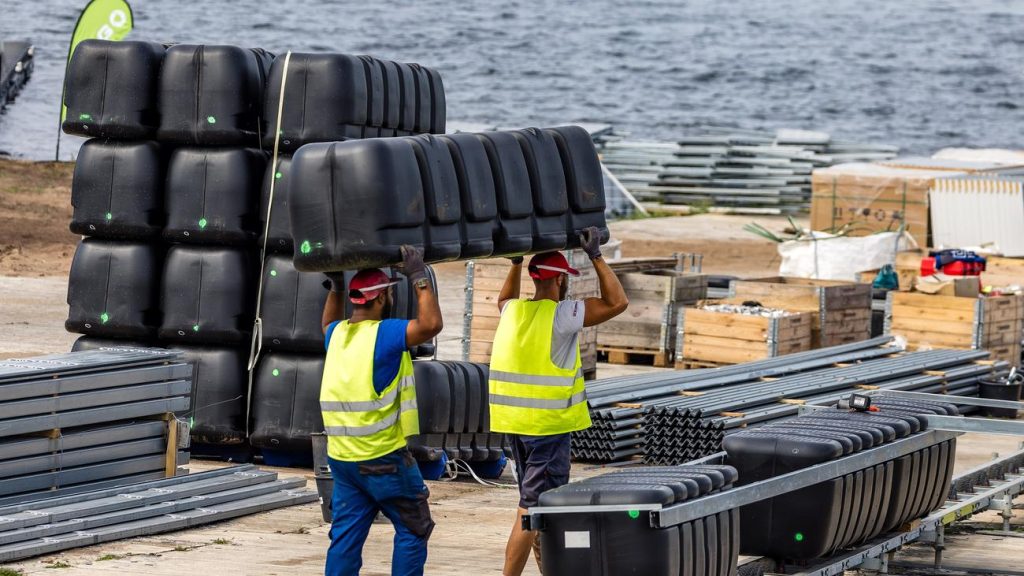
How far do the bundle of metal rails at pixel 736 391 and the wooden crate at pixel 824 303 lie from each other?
822mm

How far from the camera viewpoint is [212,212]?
14.0 meters

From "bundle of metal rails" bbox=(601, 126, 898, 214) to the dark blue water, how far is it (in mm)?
32511

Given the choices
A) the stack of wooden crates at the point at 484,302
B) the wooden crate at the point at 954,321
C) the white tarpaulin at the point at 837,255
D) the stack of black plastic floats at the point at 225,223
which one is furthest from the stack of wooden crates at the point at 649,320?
the stack of black plastic floats at the point at 225,223

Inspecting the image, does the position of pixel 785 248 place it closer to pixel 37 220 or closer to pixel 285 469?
pixel 285 469

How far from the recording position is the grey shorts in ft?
30.7

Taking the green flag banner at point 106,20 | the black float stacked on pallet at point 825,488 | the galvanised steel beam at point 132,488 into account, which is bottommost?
the galvanised steel beam at point 132,488

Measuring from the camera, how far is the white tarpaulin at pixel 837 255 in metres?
25.6

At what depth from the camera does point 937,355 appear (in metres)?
19.4

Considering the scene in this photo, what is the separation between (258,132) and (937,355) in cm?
923

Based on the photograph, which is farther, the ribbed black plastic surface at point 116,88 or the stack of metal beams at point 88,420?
the ribbed black plastic surface at point 116,88

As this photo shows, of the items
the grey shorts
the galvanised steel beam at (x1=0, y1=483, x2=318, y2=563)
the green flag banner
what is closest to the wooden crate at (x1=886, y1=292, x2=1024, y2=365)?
the galvanised steel beam at (x1=0, y1=483, x2=318, y2=563)

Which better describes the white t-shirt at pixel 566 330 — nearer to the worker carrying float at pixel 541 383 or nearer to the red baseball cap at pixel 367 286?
the worker carrying float at pixel 541 383

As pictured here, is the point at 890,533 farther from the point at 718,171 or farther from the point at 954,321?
the point at 718,171

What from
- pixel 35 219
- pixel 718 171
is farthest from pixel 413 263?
pixel 718 171
